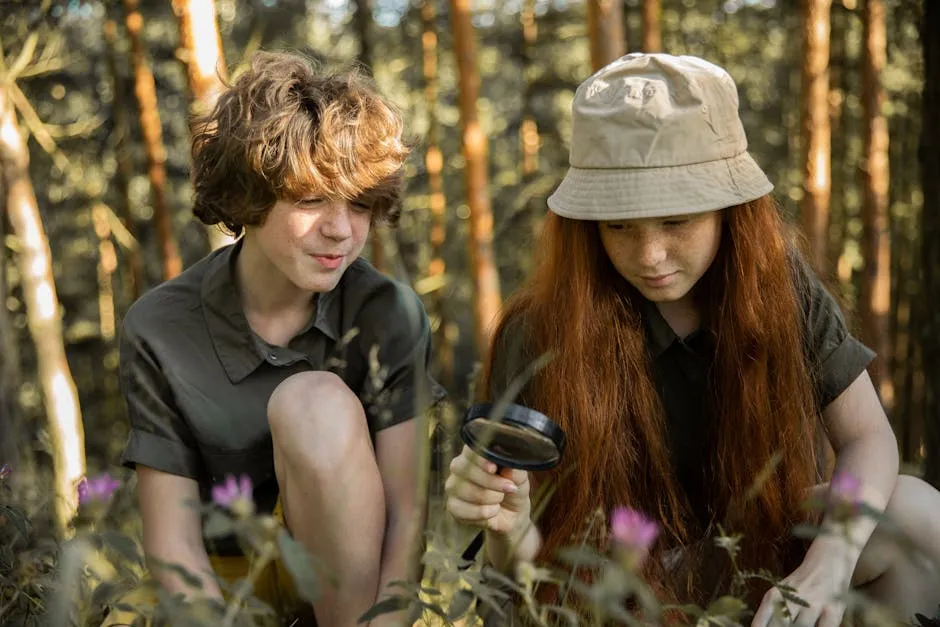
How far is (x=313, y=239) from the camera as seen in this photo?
7.27 feet

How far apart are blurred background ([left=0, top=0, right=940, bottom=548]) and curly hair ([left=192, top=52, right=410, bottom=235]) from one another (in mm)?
261

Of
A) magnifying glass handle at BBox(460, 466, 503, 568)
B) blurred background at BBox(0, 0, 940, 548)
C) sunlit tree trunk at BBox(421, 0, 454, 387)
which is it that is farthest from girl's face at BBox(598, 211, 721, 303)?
sunlit tree trunk at BBox(421, 0, 454, 387)

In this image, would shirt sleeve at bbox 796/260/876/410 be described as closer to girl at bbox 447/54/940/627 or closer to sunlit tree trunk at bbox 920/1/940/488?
girl at bbox 447/54/940/627

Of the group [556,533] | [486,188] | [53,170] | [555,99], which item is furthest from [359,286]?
[53,170]

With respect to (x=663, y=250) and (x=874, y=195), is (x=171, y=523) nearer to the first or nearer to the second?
(x=663, y=250)

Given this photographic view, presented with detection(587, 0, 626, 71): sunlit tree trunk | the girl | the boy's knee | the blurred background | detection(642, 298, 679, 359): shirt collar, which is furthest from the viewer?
detection(587, 0, 626, 71): sunlit tree trunk

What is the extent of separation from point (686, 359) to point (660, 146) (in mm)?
541

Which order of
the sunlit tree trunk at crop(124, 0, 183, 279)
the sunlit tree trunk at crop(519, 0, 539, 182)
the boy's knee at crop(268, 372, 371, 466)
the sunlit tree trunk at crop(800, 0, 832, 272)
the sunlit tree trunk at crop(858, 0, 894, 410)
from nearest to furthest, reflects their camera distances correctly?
the boy's knee at crop(268, 372, 371, 466), the sunlit tree trunk at crop(800, 0, 832, 272), the sunlit tree trunk at crop(858, 0, 894, 410), the sunlit tree trunk at crop(124, 0, 183, 279), the sunlit tree trunk at crop(519, 0, 539, 182)

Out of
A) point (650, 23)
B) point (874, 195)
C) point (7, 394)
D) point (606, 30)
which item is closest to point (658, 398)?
point (7, 394)

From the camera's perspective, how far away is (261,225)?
2.32m

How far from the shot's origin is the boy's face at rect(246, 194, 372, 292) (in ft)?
7.22

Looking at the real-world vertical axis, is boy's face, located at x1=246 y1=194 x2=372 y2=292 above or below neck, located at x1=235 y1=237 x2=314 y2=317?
above

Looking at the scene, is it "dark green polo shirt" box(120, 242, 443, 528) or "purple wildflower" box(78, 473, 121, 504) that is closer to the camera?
"purple wildflower" box(78, 473, 121, 504)

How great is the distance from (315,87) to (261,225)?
347 millimetres
